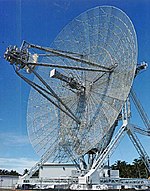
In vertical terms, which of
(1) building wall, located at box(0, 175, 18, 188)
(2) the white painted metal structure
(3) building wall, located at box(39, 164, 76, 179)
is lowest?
(1) building wall, located at box(0, 175, 18, 188)

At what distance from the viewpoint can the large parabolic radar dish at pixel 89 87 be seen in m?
30.7

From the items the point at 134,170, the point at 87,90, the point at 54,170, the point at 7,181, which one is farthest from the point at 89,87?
the point at 134,170

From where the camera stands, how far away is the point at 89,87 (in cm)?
3588

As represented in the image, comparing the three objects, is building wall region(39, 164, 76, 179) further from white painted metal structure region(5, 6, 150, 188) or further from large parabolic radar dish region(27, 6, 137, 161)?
large parabolic radar dish region(27, 6, 137, 161)

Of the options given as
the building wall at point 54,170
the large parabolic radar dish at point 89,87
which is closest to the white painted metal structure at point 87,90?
the large parabolic radar dish at point 89,87

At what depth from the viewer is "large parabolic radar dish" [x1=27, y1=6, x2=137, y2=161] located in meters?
30.7

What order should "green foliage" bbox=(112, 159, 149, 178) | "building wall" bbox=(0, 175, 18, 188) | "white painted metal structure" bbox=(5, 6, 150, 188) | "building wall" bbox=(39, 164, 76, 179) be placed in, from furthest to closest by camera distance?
"green foliage" bbox=(112, 159, 149, 178) → "building wall" bbox=(0, 175, 18, 188) → "building wall" bbox=(39, 164, 76, 179) → "white painted metal structure" bbox=(5, 6, 150, 188)

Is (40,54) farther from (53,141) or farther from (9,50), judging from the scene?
(53,141)

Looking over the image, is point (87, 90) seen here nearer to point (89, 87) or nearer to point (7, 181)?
point (89, 87)

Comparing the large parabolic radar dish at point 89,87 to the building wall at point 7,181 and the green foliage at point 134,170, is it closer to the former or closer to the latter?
the building wall at point 7,181

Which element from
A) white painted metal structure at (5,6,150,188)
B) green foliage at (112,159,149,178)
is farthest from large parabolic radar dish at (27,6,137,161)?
green foliage at (112,159,149,178)

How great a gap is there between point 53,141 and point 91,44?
1322 cm

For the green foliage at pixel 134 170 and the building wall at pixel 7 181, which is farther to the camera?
the green foliage at pixel 134 170

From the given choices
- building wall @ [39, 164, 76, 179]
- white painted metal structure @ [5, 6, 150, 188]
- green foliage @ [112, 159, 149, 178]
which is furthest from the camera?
green foliage @ [112, 159, 149, 178]
